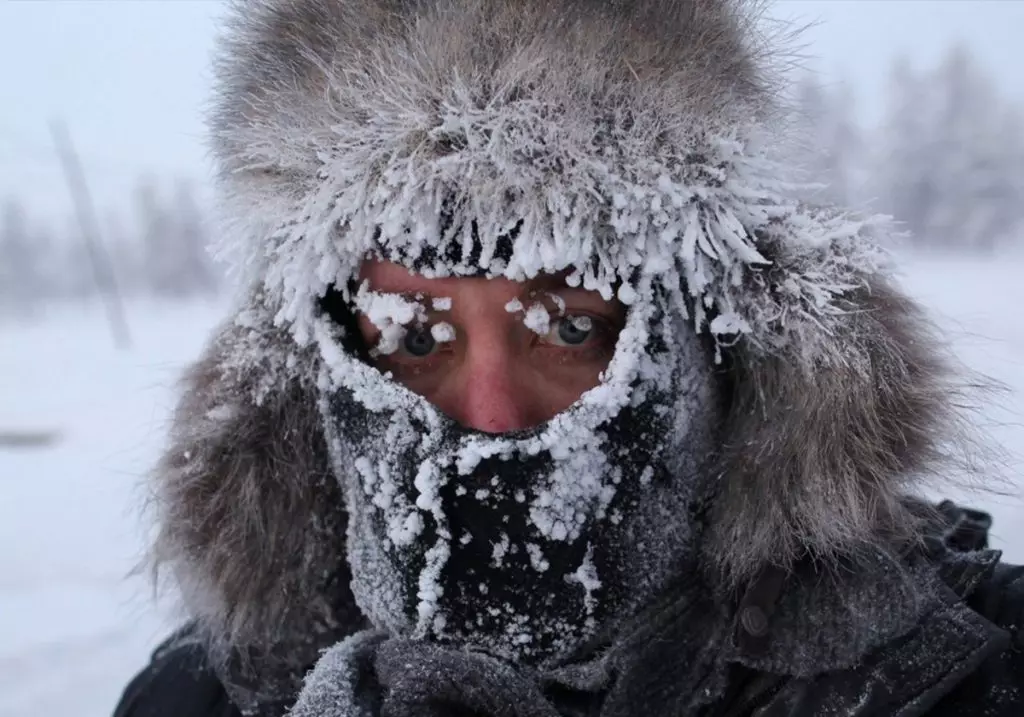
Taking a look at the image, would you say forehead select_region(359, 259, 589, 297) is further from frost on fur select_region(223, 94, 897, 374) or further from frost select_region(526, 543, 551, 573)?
frost select_region(526, 543, 551, 573)

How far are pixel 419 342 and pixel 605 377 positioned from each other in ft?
1.04

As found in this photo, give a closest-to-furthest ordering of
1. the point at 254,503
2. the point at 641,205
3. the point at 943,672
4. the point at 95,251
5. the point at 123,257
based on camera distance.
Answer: the point at 943,672, the point at 641,205, the point at 254,503, the point at 95,251, the point at 123,257

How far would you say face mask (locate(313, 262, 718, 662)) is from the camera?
1033 mm

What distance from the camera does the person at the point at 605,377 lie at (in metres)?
0.98

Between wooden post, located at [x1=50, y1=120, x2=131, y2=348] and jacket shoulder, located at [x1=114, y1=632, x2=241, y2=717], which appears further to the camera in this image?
wooden post, located at [x1=50, y1=120, x2=131, y2=348]

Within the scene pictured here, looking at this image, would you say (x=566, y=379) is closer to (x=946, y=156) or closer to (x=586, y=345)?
(x=586, y=345)

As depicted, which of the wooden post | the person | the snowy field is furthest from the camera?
the wooden post

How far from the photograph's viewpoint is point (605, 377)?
105cm

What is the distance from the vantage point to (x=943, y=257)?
53.0ft

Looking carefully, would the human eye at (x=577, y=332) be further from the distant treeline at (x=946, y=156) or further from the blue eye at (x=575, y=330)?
the distant treeline at (x=946, y=156)

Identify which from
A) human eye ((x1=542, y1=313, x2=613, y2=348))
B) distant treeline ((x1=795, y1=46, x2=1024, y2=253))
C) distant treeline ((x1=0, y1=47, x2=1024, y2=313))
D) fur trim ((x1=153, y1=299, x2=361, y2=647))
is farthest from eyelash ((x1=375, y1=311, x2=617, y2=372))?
distant treeline ((x1=795, y1=46, x2=1024, y2=253))

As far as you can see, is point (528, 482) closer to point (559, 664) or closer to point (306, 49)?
point (559, 664)

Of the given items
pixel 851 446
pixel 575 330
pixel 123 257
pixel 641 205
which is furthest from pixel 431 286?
pixel 123 257

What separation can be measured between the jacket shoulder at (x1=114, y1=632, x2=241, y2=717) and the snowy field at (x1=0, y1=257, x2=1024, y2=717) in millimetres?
147
